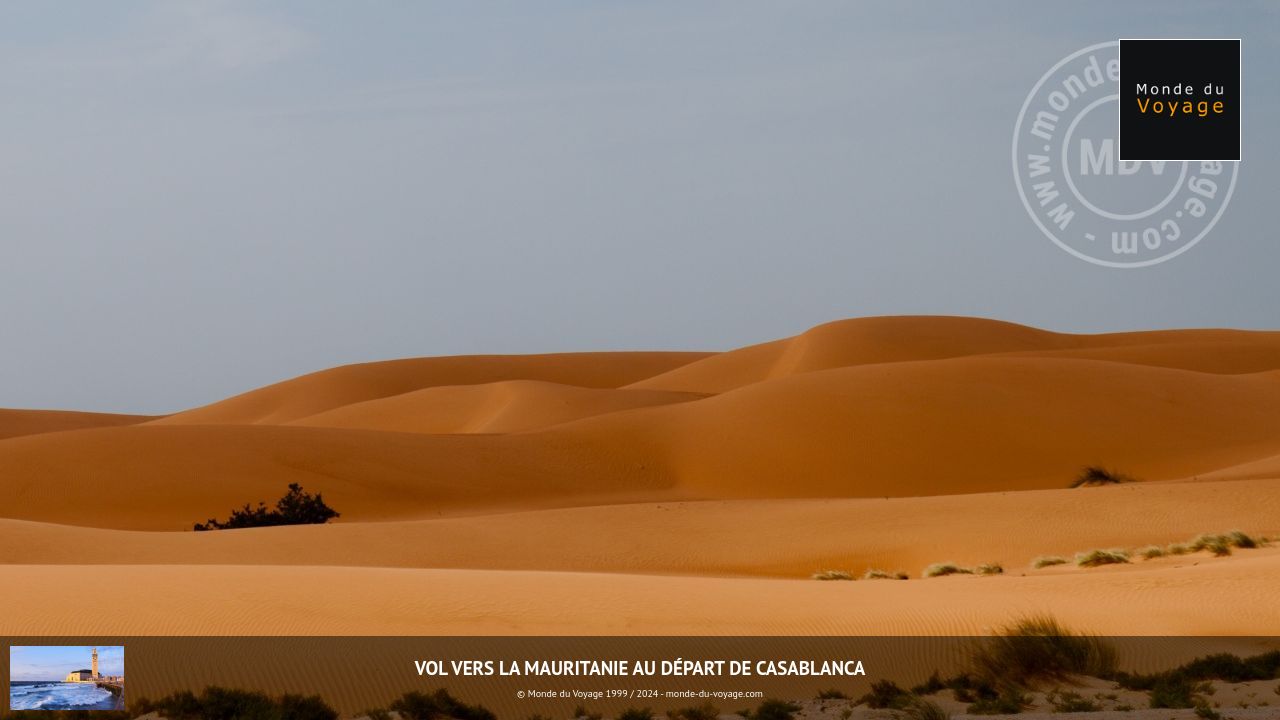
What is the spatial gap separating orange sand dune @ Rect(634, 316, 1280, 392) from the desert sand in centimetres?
1313

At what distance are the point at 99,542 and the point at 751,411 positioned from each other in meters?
25.4

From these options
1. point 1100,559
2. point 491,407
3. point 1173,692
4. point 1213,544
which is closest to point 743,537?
point 1100,559

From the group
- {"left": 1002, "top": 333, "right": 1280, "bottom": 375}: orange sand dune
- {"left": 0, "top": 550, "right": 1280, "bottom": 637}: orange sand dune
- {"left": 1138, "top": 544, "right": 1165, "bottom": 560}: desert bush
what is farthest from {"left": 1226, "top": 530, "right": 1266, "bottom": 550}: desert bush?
{"left": 1002, "top": 333, "right": 1280, "bottom": 375}: orange sand dune

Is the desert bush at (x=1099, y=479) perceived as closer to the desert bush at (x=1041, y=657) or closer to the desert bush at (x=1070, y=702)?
the desert bush at (x=1041, y=657)

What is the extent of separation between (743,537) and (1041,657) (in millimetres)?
15907

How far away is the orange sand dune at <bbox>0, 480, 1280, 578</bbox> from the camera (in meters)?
22.8

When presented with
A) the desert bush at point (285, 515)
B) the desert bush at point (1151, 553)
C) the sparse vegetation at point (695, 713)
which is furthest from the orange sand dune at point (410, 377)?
the sparse vegetation at point (695, 713)

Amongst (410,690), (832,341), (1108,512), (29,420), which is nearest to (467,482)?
(1108,512)

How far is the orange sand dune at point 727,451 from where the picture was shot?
36438mm

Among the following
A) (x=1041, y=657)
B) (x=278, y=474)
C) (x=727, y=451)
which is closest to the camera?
(x=1041, y=657)

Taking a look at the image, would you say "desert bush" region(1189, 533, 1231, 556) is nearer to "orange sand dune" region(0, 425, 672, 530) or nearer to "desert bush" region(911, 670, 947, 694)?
"desert bush" region(911, 670, 947, 694)

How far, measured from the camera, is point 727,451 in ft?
137

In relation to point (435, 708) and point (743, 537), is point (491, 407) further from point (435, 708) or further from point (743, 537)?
point (435, 708)

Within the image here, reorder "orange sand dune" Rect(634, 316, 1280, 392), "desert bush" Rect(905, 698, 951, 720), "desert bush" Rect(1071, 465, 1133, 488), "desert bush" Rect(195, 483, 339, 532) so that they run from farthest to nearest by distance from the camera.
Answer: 1. "orange sand dune" Rect(634, 316, 1280, 392)
2. "desert bush" Rect(1071, 465, 1133, 488)
3. "desert bush" Rect(195, 483, 339, 532)
4. "desert bush" Rect(905, 698, 951, 720)
